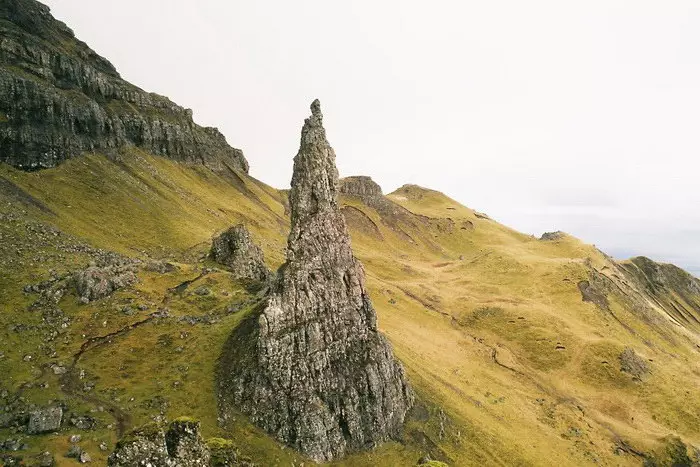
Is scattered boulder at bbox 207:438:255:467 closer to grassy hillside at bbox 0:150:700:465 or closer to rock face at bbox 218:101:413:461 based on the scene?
grassy hillside at bbox 0:150:700:465

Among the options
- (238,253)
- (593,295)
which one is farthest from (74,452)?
(593,295)

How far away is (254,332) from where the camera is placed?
5534cm

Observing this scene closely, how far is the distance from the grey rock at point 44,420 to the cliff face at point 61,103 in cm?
8682

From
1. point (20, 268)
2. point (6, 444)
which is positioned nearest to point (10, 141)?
point (20, 268)

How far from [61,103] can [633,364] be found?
16514cm

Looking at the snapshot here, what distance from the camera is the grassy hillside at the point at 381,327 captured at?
169ft

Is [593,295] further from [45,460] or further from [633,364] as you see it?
[45,460]

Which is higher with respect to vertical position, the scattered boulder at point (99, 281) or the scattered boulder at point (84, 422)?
the scattered boulder at point (99, 281)

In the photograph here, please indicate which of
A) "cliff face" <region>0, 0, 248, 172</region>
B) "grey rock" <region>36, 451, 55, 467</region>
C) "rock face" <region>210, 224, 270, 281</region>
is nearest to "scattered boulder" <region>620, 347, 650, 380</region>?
"rock face" <region>210, 224, 270, 281</region>

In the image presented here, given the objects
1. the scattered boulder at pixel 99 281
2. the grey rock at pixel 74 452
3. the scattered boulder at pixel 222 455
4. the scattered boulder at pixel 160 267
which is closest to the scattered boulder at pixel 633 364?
the scattered boulder at pixel 160 267

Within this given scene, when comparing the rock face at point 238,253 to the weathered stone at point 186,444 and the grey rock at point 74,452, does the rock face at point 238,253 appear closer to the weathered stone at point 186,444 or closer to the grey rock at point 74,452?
the grey rock at point 74,452

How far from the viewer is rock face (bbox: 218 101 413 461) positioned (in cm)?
5219

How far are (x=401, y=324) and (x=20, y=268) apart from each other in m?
79.1

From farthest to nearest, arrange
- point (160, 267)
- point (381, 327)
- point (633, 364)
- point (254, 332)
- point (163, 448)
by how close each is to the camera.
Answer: point (633, 364), point (381, 327), point (160, 267), point (254, 332), point (163, 448)
